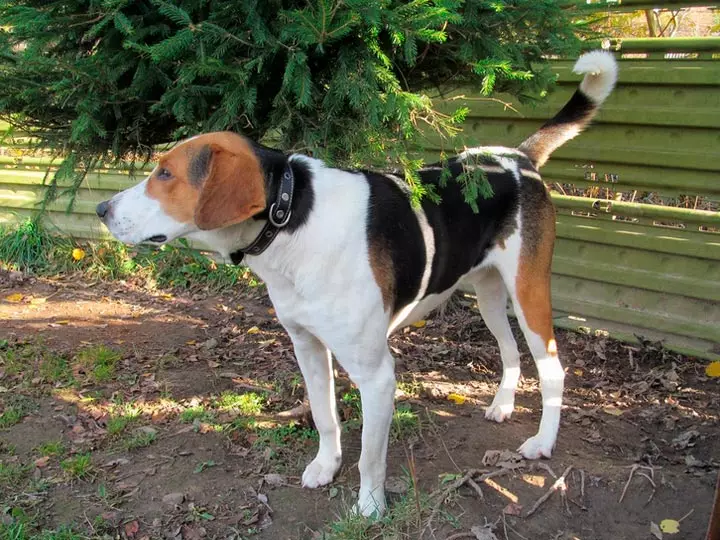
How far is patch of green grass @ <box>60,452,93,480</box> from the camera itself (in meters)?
3.67

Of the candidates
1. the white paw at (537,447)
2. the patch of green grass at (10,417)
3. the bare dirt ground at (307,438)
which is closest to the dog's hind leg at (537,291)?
the white paw at (537,447)

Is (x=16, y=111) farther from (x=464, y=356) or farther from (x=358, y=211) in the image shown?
(x=464, y=356)

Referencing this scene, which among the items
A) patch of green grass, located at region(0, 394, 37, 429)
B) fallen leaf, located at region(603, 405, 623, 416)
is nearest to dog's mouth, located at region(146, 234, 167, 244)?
patch of green grass, located at region(0, 394, 37, 429)

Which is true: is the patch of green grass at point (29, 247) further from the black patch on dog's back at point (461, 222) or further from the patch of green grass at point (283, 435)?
the black patch on dog's back at point (461, 222)

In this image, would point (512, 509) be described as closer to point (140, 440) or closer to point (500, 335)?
point (500, 335)

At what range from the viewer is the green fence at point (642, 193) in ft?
15.7

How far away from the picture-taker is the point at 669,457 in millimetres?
3900

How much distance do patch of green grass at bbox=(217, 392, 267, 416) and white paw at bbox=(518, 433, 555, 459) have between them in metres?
1.65

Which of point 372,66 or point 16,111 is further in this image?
point 16,111

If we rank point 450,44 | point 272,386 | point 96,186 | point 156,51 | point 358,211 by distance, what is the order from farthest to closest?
point 96,186, point 272,386, point 450,44, point 358,211, point 156,51

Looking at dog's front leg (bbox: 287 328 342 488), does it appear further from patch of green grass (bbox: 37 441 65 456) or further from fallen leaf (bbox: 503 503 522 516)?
patch of green grass (bbox: 37 441 65 456)

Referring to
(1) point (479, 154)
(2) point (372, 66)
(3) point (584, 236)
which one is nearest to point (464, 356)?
(3) point (584, 236)

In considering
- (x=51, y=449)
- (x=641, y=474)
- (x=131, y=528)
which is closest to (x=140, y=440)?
(x=51, y=449)

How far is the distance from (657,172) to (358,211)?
2.93 m
